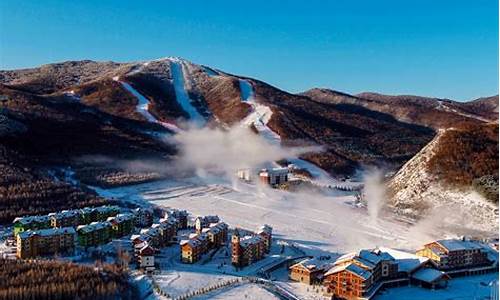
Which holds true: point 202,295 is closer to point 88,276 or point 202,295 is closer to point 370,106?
point 88,276

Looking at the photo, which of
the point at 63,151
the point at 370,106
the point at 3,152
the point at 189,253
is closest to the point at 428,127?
the point at 370,106

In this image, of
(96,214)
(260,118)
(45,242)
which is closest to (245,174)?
(96,214)

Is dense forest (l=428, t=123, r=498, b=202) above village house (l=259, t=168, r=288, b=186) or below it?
above

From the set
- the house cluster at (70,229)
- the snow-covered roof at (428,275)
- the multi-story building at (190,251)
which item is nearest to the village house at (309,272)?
the snow-covered roof at (428,275)

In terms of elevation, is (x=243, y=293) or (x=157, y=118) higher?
(x=157, y=118)

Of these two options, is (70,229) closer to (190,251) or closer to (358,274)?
(190,251)

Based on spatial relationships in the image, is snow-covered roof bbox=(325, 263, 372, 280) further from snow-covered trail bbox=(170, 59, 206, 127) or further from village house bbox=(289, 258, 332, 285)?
snow-covered trail bbox=(170, 59, 206, 127)

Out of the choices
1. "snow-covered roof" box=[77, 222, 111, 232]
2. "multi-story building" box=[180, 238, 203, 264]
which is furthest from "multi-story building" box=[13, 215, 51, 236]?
"multi-story building" box=[180, 238, 203, 264]
